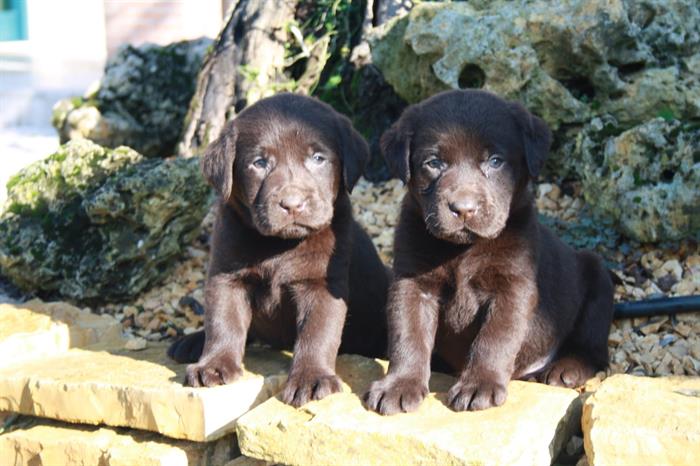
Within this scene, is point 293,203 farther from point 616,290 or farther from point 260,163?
point 616,290

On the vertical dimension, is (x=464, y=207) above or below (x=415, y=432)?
above

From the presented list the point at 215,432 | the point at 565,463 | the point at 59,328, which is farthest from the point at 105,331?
the point at 565,463

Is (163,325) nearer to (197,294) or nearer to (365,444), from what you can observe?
(197,294)

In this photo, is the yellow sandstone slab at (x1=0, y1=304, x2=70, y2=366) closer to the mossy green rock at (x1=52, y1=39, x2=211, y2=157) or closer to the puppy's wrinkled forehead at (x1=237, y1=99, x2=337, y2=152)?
the puppy's wrinkled forehead at (x1=237, y1=99, x2=337, y2=152)

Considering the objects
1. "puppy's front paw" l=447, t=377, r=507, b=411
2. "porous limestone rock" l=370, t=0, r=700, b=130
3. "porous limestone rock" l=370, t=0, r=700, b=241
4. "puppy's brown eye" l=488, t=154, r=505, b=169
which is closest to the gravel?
"porous limestone rock" l=370, t=0, r=700, b=241

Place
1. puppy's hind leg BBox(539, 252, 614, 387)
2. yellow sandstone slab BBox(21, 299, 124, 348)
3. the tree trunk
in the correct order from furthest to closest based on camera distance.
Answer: the tree trunk, yellow sandstone slab BBox(21, 299, 124, 348), puppy's hind leg BBox(539, 252, 614, 387)

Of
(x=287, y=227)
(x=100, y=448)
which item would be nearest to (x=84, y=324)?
(x=100, y=448)
